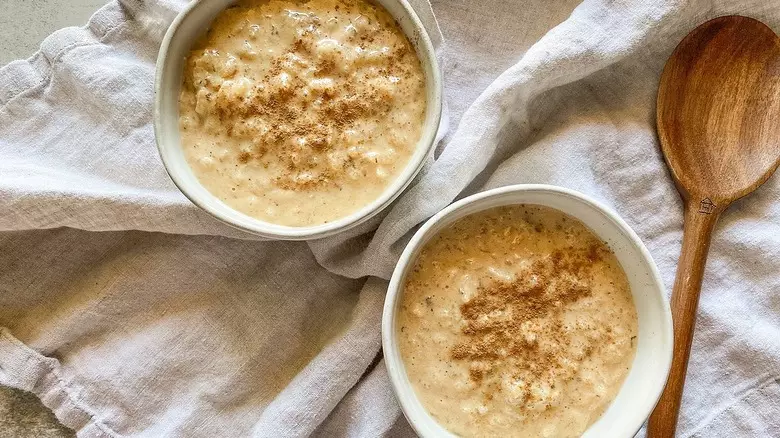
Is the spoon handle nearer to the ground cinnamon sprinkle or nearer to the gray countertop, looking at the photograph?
the ground cinnamon sprinkle

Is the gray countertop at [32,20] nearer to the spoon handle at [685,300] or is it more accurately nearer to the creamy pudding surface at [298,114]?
the creamy pudding surface at [298,114]

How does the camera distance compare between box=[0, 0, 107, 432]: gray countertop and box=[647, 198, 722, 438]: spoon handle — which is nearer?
box=[647, 198, 722, 438]: spoon handle

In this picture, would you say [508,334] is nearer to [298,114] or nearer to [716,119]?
[298,114]

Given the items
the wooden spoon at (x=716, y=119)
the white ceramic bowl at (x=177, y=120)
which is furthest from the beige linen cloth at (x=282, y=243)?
the white ceramic bowl at (x=177, y=120)

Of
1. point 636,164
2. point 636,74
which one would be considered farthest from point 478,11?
point 636,164

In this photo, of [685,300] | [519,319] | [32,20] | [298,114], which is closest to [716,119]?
[685,300]

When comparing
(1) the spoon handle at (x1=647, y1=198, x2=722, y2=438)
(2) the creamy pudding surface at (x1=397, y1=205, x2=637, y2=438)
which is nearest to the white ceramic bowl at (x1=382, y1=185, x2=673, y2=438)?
(2) the creamy pudding surface at (x1=397, y1=205, x2=637, y2=438)

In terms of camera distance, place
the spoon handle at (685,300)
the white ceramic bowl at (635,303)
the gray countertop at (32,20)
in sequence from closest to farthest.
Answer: the white ceramic bowl at (635,303) < the spoon handle at (685,300) < the gray countertop at (32,20)
